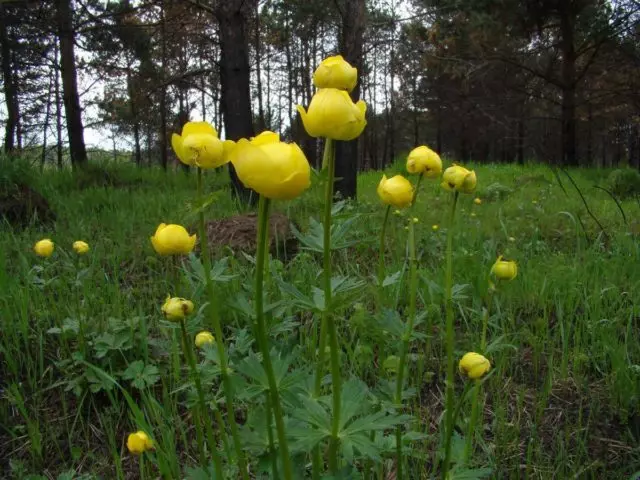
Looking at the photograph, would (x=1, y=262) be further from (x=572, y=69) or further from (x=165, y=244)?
(x=572, y=69)

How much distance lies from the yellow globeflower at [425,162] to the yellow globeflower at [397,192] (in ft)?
0.16

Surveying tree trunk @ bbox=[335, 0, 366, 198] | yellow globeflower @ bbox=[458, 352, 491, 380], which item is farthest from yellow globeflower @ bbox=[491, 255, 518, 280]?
tree trunk @ bbox=[335, 0, 366, 198]

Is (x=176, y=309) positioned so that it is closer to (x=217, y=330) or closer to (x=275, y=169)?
(x=217, y=330)

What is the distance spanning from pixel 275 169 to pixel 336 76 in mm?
246

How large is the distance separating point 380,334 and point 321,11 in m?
7.34

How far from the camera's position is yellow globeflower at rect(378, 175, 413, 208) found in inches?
36.2

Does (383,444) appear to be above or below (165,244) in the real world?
below

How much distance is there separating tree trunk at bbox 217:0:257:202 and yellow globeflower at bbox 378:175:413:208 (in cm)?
331

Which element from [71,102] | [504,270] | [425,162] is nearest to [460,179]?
[425,162]

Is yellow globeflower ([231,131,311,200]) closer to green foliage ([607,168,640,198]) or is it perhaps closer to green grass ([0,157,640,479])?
green grass ([0,157,640,479])

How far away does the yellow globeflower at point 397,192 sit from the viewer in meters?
0.92

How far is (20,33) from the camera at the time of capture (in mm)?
9562

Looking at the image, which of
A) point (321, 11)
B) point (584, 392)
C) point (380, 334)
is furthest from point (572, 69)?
point (380, 334)

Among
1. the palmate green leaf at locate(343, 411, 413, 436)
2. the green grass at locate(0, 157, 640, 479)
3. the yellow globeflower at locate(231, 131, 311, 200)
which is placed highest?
the yellow globeflower at locate(231, 131, 311, 200)
